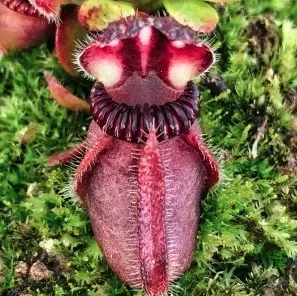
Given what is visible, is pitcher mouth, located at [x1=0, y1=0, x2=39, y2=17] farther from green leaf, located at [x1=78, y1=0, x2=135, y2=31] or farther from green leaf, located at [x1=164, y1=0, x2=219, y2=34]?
green leaf, located at [x1=164, y1=0, x2=219, y2=34]

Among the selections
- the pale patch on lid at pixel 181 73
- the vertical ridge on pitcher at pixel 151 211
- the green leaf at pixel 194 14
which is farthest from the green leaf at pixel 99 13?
the vertical ridge on pitcher at pixel 151 211

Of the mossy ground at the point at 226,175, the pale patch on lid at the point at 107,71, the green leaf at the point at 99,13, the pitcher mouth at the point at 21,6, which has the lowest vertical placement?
the mossy ground at the point at 226,175

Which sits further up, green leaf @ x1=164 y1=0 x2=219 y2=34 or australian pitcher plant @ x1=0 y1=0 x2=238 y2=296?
green leaf @ x1=164 y1=0 x2=219 y2=34

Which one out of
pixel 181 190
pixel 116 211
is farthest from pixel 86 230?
pixel 181 190

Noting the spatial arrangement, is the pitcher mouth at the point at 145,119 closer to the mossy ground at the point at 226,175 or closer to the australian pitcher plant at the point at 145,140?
the australian pitcher plant at the point at 145,140

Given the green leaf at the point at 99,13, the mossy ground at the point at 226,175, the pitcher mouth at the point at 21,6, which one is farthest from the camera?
the pitcher mouth at the point at 21,6

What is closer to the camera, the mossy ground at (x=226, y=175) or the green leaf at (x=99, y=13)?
the green leaf at (x=99, y=13)

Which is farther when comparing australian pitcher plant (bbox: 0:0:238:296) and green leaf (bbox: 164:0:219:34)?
green leaf (bbox: 164:0:219:34)

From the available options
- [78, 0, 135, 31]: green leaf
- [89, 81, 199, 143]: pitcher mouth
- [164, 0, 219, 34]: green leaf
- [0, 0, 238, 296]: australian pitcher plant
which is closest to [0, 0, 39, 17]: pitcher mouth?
[0, 0, 238, 296]: australian pitcher plant
